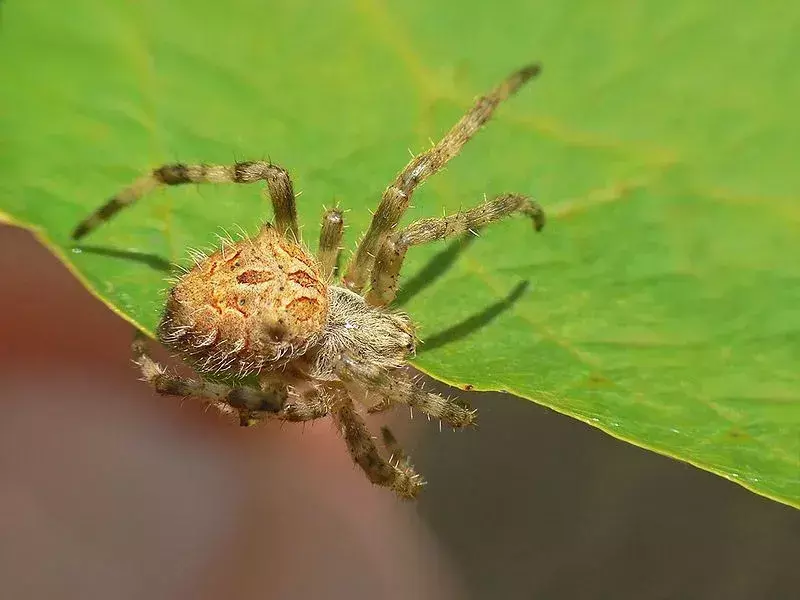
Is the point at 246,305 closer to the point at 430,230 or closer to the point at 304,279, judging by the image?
the point at 304,279

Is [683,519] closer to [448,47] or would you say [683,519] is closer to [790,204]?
[790,204]

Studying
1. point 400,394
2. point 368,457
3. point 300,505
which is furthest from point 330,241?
point 300,505

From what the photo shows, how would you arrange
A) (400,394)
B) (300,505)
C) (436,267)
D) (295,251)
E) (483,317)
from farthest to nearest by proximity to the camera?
(300,505), (400,394), (295,251), (436,267), (483,317)

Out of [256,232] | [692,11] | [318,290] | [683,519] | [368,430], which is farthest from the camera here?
[683,519]

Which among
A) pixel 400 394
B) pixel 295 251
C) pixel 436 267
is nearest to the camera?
pixel 436 267

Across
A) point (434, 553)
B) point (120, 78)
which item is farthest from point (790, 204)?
point (434, 553)

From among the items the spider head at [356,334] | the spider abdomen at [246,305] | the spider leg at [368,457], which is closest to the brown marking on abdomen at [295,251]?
the spider abdomen at [246,305]
